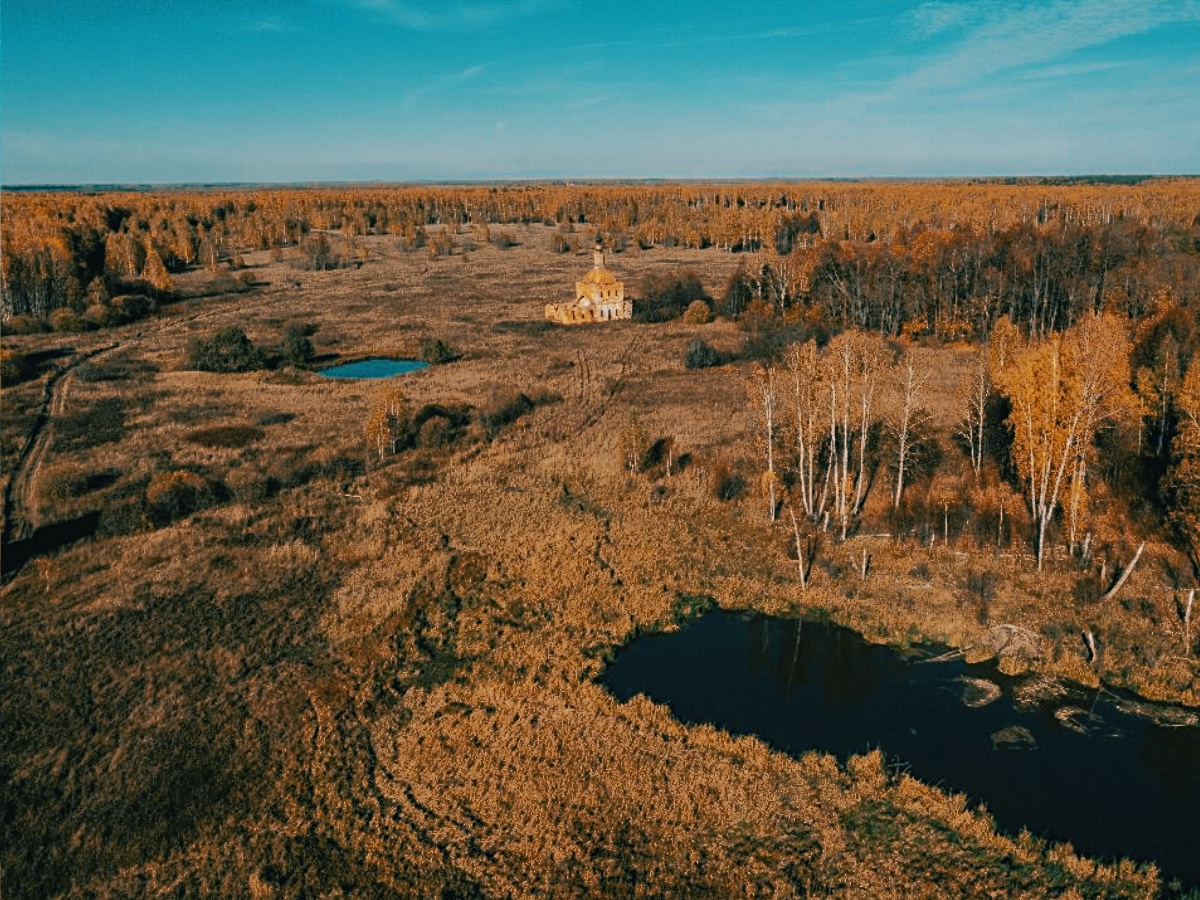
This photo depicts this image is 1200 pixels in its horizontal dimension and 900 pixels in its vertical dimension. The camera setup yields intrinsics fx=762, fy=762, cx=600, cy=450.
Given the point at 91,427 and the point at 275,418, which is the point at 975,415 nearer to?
the point at 275,418

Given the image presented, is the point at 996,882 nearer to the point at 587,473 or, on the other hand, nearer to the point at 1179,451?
the point at 1179,451

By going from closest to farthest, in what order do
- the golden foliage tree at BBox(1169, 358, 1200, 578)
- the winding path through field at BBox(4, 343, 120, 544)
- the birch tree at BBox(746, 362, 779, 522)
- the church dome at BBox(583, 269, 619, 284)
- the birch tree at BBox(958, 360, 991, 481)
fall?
the golden foliage tree at BBox(1169, 358, 1200, 578) < the birch tree at BBox(746, 362, 779, 522) < the winding path through field at BBox(4, 343, 120, 544) < the birch tree at BBox(958, 360, 991, 481) < the church dome at BBox(583, 269, 619, 284)

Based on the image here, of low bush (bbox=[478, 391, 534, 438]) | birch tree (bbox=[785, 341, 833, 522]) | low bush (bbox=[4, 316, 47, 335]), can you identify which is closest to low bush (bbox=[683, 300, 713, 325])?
low bush (bbox=[478, 391, 534, 438])

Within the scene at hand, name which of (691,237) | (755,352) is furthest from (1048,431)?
(691,237)

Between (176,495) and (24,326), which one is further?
(24,326)

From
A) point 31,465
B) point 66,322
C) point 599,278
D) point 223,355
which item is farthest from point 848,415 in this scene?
point 66,322

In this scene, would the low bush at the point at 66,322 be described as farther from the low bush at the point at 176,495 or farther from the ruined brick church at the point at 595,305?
the low bush at the point at 176,495

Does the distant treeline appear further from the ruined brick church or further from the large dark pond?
the large dark pond
